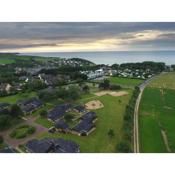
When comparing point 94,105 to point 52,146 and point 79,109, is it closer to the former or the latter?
point 79,109

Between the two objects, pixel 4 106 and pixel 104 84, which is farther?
pixel 104 84

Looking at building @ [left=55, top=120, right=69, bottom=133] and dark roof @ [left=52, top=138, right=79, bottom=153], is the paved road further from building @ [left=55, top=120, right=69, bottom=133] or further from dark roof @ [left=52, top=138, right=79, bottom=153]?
building @ [left=55, top=120, right=69, bottom=133]

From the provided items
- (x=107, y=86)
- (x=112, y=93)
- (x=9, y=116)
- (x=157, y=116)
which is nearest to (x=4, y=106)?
(x=9, y=116)

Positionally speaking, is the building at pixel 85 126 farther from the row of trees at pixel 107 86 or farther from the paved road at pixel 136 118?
the row of trees at pixel 107 86

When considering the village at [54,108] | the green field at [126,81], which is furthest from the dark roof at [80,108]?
the green field at [126,81]

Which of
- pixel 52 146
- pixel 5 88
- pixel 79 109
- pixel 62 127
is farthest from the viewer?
pixel 79 109
